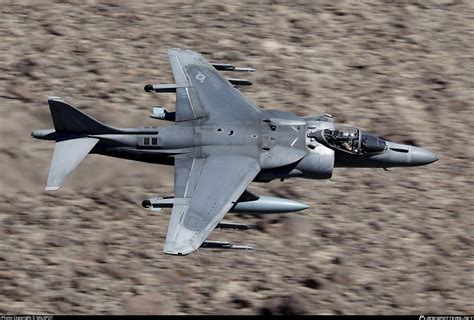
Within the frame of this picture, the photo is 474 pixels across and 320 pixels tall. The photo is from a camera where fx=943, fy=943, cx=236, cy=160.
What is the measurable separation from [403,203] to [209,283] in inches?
287

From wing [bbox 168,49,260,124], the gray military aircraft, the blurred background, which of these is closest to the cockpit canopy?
the gray military aircraft

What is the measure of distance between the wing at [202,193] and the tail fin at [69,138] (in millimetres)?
2671

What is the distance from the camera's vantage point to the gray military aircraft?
27.2 metres

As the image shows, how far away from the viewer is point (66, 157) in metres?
27.6

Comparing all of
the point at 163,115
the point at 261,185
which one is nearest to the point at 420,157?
the point at 261,185

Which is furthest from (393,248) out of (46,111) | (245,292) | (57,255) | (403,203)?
(46,111)

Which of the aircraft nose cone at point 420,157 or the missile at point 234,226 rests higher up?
the aircraft nose cone at point 420,157

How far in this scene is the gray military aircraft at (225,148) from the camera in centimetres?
2720

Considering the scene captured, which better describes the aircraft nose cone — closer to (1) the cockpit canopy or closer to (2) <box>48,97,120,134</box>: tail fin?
(1) the cockpit canopy

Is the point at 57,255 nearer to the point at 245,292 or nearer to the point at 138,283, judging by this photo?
the point at 138,283

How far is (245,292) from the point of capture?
28016 millimetres

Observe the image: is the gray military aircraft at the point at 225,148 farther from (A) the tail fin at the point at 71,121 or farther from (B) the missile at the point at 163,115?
(B) the missile at the point at 163,115

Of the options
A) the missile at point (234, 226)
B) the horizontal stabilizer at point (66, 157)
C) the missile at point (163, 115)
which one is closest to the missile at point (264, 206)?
the missile at point (234, 226)

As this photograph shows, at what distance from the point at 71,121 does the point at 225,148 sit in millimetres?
4604
